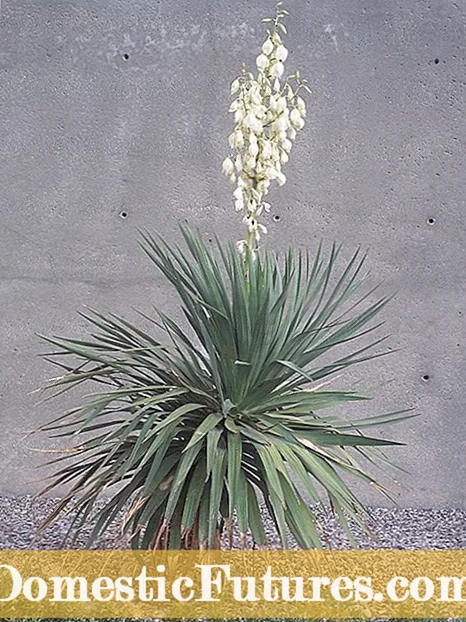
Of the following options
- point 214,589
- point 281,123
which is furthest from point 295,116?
point 214,589

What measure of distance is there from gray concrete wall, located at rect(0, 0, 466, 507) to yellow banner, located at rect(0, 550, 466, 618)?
3.78 feet

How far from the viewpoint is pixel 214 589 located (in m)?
2.43

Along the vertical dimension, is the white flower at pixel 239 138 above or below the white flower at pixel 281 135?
below

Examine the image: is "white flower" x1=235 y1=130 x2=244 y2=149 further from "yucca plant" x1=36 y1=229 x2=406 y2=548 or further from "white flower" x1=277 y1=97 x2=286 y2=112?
"yucca plant" x1=36 y1=229 x2=406 y2=548

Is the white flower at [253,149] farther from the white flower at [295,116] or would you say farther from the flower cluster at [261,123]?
the white flower at [295,116]

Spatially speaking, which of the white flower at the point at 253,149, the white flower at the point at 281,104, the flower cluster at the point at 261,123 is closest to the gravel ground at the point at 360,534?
the flower cluster at the point at 261,123

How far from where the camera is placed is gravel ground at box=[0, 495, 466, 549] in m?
3.30

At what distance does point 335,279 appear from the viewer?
3.75 meters

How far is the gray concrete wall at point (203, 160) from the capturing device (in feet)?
12.1

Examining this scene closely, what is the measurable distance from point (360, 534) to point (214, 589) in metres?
1.28

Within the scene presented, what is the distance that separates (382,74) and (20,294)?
213cm

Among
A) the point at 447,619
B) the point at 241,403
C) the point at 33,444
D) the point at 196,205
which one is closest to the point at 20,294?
the point at 33,444

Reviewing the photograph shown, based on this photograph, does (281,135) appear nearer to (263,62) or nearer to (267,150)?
(267,150)

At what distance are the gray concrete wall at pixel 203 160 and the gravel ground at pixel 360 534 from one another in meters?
0.35
